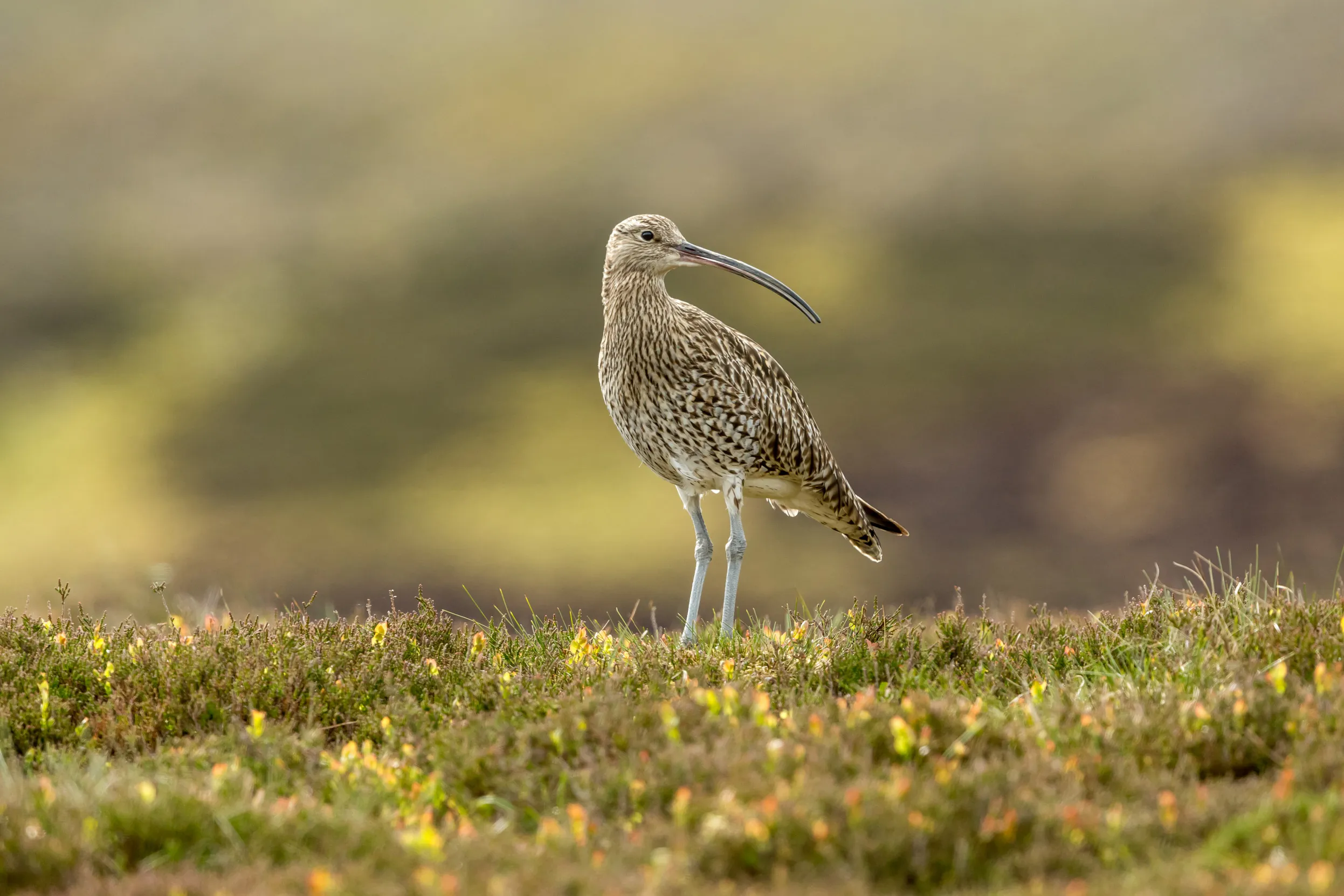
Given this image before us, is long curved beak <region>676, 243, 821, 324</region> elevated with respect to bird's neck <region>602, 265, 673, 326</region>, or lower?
elevated

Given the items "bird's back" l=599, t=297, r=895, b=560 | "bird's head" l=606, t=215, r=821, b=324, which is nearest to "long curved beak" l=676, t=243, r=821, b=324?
"bird's head" l=606, t=215, r=821, b=324

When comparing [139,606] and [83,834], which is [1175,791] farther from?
[139,606]

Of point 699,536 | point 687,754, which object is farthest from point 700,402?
point 687,754

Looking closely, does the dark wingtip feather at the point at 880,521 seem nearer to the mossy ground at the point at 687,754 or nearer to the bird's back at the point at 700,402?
the bird's back at the point at 700,402

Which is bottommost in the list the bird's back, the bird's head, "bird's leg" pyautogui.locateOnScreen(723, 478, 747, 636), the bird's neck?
"bird's leg" pyautogui.locateOnScreen(723, 478, 747, 636)

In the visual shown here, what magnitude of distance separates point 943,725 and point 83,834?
3120mm

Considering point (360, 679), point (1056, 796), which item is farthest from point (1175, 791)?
point (360, 679)

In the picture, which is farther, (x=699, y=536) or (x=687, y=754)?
(x=699, y=536)

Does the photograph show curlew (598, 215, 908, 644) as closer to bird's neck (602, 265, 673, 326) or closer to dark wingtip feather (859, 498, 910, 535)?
bird's neck (602, 265, 673, 326)

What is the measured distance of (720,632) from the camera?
Result: 721 centimetres

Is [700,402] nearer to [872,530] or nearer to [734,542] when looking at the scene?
[734,542]

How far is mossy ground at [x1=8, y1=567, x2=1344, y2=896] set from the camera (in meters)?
3.77

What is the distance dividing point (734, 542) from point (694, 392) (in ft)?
4.45

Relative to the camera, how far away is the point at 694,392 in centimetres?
853
